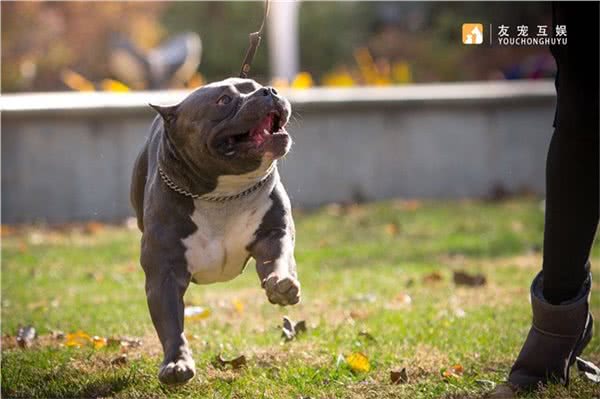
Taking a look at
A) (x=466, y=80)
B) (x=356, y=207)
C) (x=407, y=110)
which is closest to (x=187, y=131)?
(x=356, y=207)

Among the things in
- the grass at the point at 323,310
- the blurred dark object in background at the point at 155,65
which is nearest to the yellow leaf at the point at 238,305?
the grass at the point at 323,310

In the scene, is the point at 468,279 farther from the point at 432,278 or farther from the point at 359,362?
the point at 359,362

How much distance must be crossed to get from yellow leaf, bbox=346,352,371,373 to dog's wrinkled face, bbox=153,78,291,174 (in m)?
0.84

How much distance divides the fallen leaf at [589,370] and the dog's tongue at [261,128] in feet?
4.50

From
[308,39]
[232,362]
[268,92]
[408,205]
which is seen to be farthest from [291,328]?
[308,39]

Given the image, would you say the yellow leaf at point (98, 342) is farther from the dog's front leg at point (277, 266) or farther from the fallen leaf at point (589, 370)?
the fallen leaf at point (589, 370)

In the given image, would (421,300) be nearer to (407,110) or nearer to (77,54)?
(407,110)

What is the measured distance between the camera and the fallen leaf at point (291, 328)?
427 centimetres

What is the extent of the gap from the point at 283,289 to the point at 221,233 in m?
0.40

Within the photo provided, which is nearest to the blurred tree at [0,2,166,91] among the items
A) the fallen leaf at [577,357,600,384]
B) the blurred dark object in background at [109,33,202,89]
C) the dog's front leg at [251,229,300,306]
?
the blurred dark object in background at [109,33,202,89]

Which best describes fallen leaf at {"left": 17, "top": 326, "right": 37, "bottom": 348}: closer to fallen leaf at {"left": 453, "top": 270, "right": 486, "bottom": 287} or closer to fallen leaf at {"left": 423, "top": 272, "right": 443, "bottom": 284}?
fallen leaf at {"left": 423, "top": 272, "right": 443, "bottom": 284}

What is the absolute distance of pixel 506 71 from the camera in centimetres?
1628

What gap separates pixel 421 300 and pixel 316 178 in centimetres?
389

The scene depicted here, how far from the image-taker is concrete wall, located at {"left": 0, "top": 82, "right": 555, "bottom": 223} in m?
8.59
